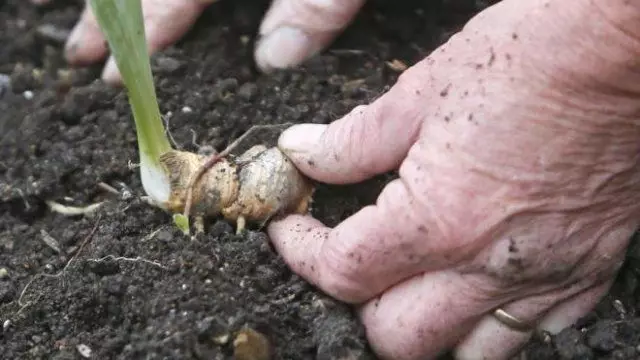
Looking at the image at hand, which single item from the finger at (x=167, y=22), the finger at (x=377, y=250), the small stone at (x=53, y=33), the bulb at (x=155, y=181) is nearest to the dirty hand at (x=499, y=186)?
the finger at (x=377, y=250)

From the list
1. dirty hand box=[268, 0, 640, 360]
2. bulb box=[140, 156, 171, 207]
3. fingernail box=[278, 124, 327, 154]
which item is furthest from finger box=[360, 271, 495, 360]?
bulb box=[140, 156, 171, 207]

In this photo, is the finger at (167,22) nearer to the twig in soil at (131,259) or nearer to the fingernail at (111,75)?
the fingernail at (111,75)

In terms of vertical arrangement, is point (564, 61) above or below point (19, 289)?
above

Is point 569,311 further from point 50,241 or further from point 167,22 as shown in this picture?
point 167,22

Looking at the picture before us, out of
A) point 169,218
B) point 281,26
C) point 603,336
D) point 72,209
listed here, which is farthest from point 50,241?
point 603,336

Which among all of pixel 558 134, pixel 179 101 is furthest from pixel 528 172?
pixel 179 101

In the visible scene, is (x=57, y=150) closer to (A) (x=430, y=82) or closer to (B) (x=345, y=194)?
(B) (x=345, y=194)
